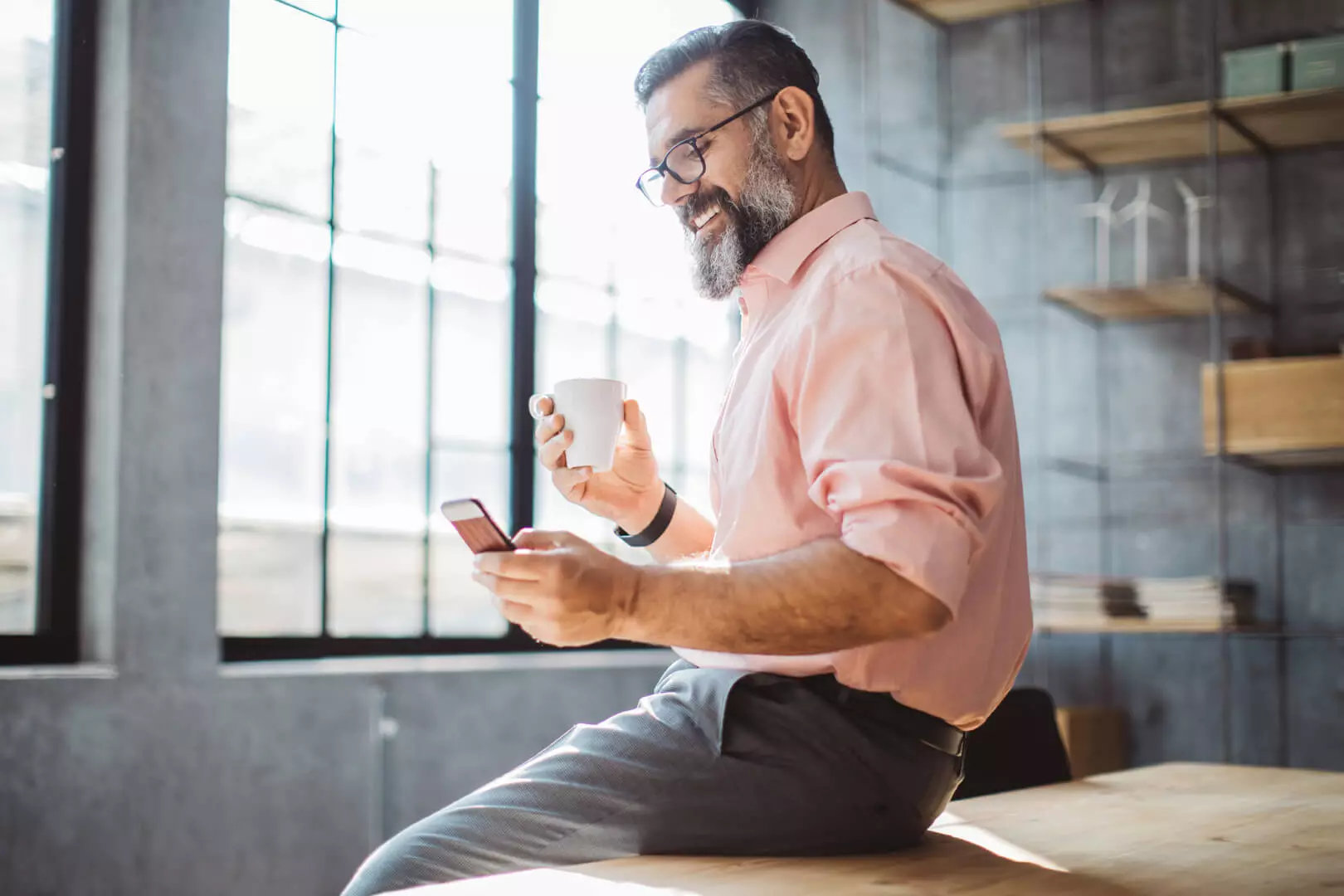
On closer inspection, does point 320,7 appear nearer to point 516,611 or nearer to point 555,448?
point 555,448

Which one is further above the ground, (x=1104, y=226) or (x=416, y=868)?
(x=1104, y=226)

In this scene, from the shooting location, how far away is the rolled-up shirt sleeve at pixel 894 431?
1.21m

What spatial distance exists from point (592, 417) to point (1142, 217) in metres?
3.31

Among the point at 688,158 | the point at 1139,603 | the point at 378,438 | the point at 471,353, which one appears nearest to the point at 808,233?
the point at 688,158

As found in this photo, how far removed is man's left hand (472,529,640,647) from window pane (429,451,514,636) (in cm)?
260

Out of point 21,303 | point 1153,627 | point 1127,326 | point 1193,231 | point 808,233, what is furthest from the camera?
point 1127,326

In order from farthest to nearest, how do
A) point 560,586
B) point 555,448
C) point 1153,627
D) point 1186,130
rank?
point 1186,130, point 1153,627, point 555,448, point 560,586

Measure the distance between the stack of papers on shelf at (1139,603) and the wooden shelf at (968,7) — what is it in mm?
1825

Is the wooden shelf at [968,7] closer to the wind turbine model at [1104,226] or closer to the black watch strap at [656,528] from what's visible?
the wind turbine model at [1104,226]

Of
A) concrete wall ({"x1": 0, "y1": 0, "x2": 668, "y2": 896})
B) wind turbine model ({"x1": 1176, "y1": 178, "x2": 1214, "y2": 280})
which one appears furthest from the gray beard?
wind turbine model ({"x1": 1176, "y1": 178, "x2": 1214, "y2": 280})

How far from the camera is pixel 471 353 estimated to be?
3.89 m

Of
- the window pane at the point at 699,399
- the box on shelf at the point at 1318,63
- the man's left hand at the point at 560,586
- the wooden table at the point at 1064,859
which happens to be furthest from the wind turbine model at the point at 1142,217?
the man's left hand at the point at 560,586

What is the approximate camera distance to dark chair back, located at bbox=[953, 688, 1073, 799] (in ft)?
6.89

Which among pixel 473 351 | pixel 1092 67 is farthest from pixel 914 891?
pixel 1092 67
